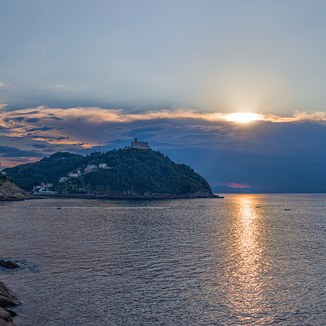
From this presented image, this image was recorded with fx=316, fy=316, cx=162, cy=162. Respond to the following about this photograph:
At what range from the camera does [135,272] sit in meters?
34.3

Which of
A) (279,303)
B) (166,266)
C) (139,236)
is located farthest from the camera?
(139,236)

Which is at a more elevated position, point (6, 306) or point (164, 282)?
point (6, 306)

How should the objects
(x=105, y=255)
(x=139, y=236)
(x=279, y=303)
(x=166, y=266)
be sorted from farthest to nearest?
(x=139, y=236) → (x=105, y=255) → (x=166, y=266) → (x=279, y=303)

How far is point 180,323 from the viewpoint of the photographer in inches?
853

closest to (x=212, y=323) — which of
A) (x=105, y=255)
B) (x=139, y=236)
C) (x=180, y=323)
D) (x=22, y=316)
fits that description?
(x=180, y=323)

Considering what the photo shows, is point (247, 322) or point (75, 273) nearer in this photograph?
point (247, 322)

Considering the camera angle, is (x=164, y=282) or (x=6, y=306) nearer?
(x=6, y=306)

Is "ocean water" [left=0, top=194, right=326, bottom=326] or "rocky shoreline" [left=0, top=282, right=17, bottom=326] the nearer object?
"rocky shoreline" [left=0, top=282, right=17, bottom=326]

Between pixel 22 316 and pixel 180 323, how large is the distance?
1117cm

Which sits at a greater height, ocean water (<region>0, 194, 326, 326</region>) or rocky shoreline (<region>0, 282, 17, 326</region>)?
rocky shoreline (<region>0, 282, 17, 326</region>)

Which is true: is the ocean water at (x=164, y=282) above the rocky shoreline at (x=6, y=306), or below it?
below

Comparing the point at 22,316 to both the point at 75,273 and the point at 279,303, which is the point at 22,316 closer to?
the point at 75,273

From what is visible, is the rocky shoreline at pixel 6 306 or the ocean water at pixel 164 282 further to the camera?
the ocean water at pixel 164 282

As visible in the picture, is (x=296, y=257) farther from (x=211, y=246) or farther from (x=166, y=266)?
(x=166, y=266)
